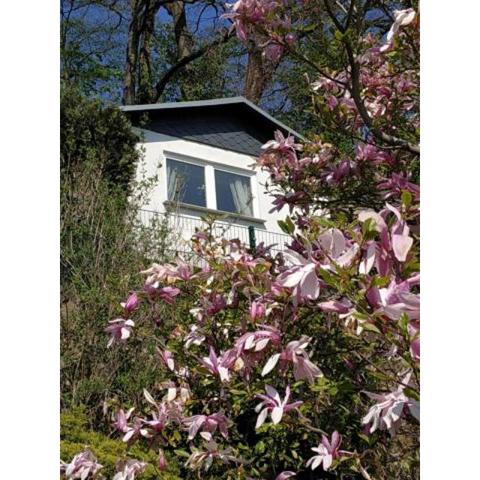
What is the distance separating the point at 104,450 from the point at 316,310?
188 cm

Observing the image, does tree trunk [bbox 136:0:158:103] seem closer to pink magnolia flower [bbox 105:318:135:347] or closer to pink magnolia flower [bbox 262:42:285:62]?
pink magnolia flower [bbox 262:42:285:62]

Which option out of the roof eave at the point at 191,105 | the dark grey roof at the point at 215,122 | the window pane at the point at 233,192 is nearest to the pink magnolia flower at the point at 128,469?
the roof eave at the point at 191,105

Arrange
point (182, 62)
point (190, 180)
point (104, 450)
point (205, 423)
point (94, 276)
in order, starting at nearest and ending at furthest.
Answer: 1. point (205, 423)
2. point (104, 450)
3. point (94, 276)
4. point (190, 180)
5. point (182, 62)

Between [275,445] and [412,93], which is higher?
[412,93]

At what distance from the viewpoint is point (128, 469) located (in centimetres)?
166

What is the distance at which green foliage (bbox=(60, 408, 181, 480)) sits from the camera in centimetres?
246

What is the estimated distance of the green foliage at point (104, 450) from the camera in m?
2.46

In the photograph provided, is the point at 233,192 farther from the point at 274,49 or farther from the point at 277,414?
the point at 277,414

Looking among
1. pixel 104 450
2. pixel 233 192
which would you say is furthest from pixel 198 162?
pixel 104 450

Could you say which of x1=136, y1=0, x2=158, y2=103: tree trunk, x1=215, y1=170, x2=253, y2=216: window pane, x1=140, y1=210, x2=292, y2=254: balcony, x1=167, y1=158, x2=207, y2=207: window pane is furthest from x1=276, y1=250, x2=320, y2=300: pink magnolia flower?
x1=136, y1=0, x2=158, y2=103: tree trunk

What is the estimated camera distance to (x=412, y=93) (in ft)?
7.71
